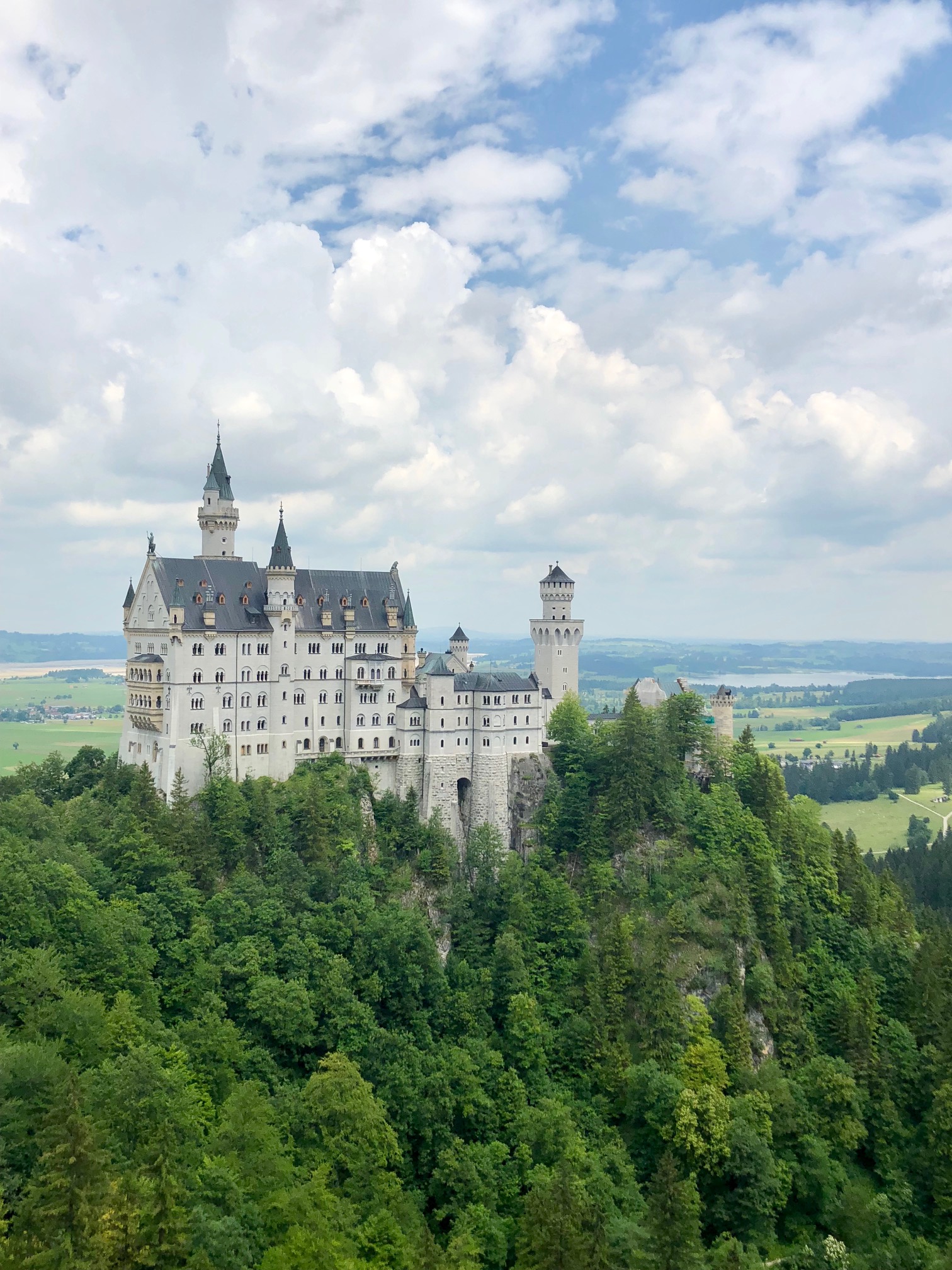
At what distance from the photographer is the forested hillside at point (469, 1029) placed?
1924 inches

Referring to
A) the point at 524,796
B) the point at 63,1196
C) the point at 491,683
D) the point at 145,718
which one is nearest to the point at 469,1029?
the point at 524,796

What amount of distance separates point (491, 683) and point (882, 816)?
11273 centimetres

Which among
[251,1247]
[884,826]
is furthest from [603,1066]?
[884,826]

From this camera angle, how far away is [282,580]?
278 feet

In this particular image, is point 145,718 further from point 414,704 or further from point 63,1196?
point 63,1196

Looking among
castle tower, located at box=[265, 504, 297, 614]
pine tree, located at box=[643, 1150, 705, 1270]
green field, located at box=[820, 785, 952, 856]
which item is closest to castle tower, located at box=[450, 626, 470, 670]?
castle tower, located at box=[265, 504, 297, 614]

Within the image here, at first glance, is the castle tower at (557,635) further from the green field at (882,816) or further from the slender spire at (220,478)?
the green field at (882,816)

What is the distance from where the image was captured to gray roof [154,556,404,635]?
8175cm

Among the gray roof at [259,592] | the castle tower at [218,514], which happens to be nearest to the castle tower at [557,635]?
the gray roof at [259,592]

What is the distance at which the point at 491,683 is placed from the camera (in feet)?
292

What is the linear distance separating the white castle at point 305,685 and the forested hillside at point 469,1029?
12.2 feet

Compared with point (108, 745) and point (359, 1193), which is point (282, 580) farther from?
point (108, 745)

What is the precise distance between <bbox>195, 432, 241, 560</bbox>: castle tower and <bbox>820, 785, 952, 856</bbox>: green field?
9950 cm

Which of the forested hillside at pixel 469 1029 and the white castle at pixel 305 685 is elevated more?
the white castle at pixel 305 685
